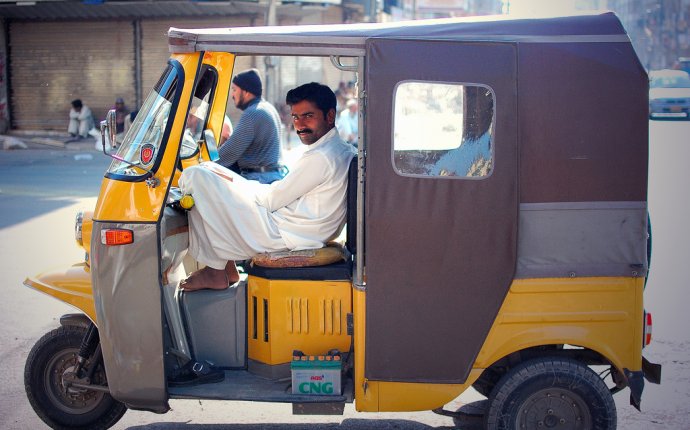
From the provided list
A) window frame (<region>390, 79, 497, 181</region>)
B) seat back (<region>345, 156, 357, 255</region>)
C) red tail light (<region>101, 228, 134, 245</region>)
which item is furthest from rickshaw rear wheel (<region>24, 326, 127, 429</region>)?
window frame (<region>390, 79, 497, 181</region>)

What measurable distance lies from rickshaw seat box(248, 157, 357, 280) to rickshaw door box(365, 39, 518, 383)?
39 centimetres

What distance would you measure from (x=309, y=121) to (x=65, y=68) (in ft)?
84.3

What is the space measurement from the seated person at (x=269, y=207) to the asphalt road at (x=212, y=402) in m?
1.01

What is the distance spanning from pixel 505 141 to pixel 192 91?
5.08 ft

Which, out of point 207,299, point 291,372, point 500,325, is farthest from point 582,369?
point 207,299

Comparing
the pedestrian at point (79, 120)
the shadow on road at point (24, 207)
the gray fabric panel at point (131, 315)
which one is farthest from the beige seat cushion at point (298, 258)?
the pedestrian at point (79, 120)

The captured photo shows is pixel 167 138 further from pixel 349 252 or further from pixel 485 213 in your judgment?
pixel 485 213

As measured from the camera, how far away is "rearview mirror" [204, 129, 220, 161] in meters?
5.48

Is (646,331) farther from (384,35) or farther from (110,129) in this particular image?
(110,129)

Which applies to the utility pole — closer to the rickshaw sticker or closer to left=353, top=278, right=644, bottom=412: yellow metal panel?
the rickshaw sticker

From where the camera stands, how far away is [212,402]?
5.18 m

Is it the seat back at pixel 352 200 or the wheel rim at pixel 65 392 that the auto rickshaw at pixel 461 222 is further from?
the wheel rim at pixel 65 392

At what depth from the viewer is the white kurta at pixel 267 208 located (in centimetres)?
427

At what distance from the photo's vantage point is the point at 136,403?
408cm
